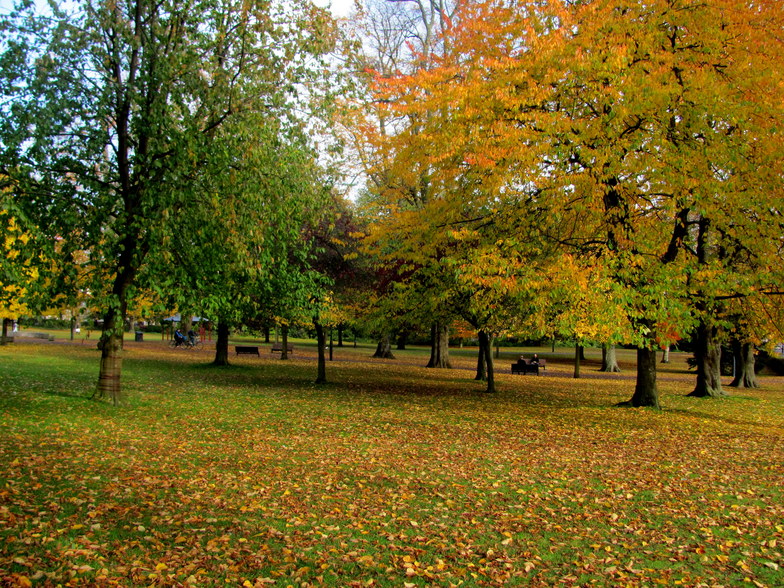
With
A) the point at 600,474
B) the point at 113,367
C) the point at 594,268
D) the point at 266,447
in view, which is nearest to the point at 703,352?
the point at 594,268

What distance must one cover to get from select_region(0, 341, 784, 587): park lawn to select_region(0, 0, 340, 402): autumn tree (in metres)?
3.48

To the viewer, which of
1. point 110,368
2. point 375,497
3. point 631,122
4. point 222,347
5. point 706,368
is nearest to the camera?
point 375,497

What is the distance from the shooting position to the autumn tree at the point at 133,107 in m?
10.4

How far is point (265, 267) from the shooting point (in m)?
12.5

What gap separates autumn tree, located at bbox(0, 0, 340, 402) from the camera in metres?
10.4

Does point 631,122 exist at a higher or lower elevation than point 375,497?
higher

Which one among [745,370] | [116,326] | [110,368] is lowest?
[745,370]

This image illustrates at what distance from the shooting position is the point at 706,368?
20.7 meters

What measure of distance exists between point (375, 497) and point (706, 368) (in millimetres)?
18100

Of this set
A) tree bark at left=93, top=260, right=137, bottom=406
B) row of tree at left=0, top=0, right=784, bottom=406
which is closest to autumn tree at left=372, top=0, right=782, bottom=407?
row of tree at left=0, top=0, right=784, bottom=406

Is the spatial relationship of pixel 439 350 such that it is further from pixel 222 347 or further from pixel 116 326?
pixel 116 326

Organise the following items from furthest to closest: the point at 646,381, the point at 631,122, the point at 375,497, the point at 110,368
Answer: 1. the point at 646,381
2. the point at 631,122
3. the point at 110,368
4. the point at 375,497

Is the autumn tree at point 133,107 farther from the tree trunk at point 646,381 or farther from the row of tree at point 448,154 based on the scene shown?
the tree trunk at point 646,381

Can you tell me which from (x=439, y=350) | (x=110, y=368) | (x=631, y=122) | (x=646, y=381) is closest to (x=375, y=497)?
(x=110, y=368)
